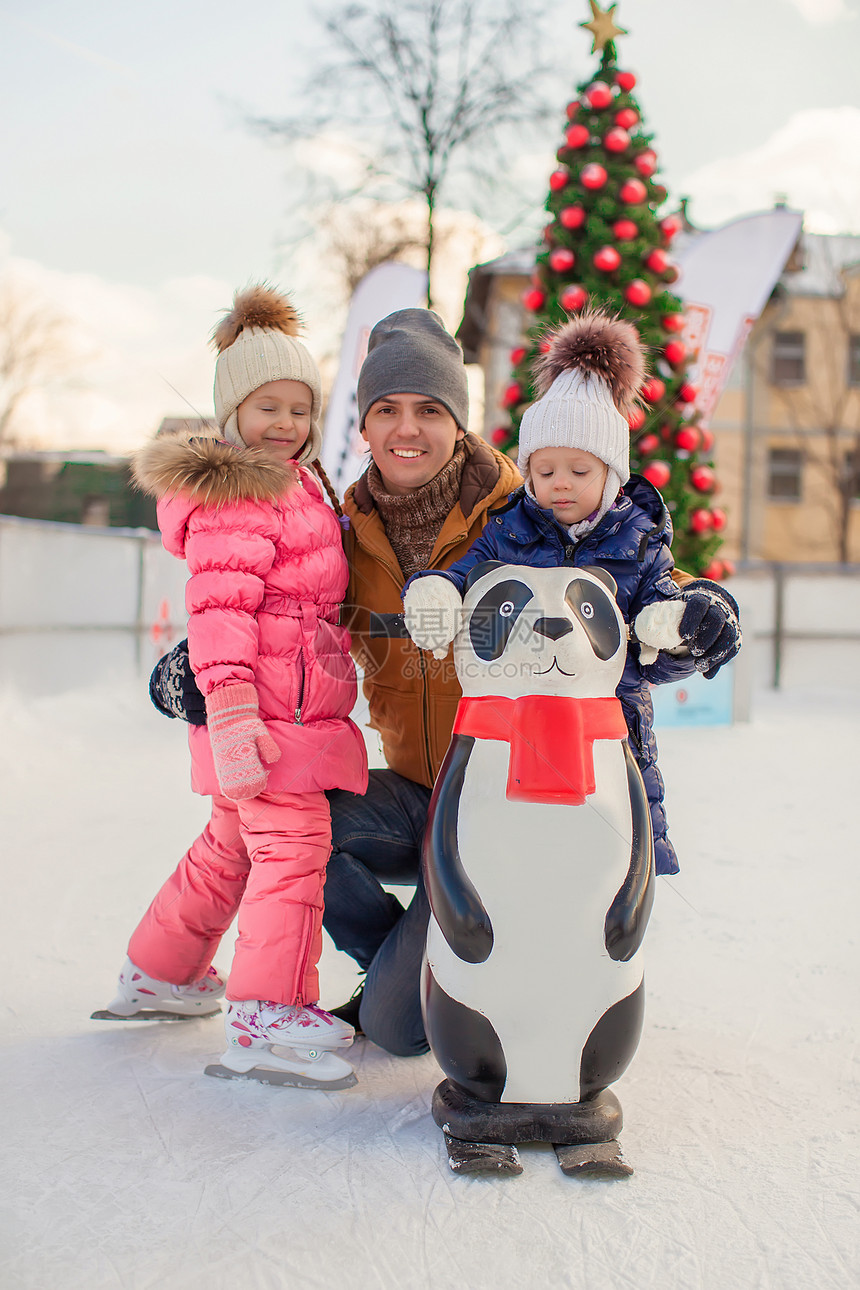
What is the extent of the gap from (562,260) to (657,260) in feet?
1.66


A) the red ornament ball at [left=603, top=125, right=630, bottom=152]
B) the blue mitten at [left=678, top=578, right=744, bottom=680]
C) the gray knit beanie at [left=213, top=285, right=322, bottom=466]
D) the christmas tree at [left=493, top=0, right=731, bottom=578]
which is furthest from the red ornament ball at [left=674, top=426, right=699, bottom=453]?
the blue mitten at [left=678, top=578, right=744, bottom=680]

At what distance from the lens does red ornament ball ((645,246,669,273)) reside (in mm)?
5109

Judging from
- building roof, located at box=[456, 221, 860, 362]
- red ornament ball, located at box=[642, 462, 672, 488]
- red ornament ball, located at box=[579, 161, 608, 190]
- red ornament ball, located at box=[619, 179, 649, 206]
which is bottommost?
red ornament ball, located at box=[642, 462, 672, 488]

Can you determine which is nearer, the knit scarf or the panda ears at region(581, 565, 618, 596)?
the panda ears at region(581, 565, 618, 596)

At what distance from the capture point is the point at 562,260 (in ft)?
16.9

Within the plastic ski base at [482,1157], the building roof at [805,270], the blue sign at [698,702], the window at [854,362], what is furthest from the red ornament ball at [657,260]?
the window at [854,362]

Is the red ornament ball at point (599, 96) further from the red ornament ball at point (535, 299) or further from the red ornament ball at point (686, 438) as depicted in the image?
the red ornament ball at point (686, 438)

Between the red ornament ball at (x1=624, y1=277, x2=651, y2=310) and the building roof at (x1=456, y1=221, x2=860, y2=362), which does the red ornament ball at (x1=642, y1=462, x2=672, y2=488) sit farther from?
the building roof at (x1=456, y1=221, x2=860, y2=362)

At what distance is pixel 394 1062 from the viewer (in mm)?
1880

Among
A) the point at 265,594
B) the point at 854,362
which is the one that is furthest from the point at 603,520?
the point at 854,362

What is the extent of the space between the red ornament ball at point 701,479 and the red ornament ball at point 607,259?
123 cm

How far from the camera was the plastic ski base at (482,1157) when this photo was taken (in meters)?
1.43

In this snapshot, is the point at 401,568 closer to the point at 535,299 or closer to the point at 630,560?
the point at 630,560

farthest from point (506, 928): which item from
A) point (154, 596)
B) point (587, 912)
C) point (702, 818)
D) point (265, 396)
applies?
point (154, 596)
